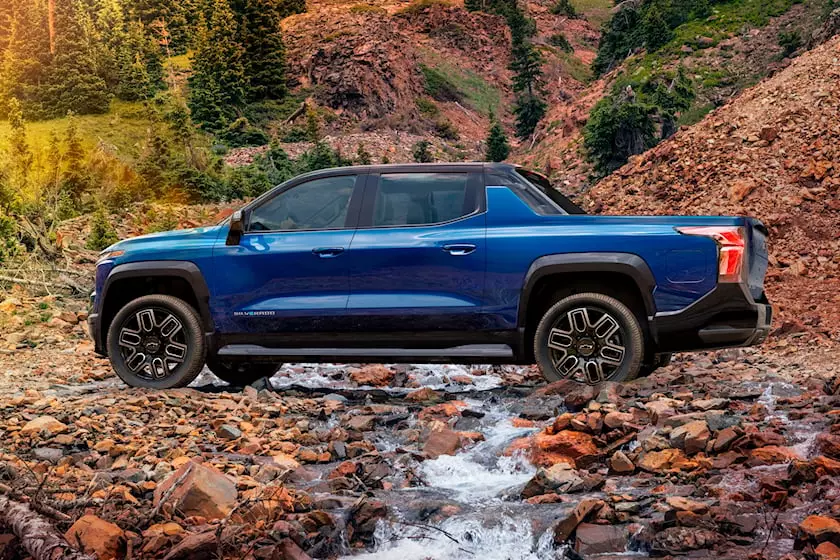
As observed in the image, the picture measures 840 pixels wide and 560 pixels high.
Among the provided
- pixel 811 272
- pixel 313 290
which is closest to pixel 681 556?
pixel 313 290

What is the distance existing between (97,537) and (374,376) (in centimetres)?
565

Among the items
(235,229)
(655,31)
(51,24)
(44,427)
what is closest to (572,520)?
(44,427)

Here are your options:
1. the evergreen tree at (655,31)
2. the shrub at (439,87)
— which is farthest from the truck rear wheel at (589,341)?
the shrub at (439,87)

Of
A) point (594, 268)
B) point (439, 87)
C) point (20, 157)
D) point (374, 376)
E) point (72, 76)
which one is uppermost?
point (439, 87)

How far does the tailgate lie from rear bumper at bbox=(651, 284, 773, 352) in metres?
0.15

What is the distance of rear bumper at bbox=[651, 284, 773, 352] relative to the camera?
6.59 meters

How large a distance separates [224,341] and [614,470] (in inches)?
147

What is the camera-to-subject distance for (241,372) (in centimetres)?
905

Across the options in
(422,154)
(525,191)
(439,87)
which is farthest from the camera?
(439,87)

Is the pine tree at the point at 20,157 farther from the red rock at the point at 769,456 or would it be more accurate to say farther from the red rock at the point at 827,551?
the red rock at the point at 827,551

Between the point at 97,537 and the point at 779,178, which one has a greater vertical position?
the point at 779,178

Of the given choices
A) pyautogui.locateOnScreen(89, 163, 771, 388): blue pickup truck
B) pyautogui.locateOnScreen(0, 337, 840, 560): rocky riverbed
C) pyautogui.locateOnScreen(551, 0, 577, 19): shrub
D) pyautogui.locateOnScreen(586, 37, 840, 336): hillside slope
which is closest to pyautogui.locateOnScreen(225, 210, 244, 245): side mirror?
pyautogui.locateOnScreen(89, 163, 771, 388): blue pickup truck

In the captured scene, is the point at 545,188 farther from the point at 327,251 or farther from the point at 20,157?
the point at 20,157

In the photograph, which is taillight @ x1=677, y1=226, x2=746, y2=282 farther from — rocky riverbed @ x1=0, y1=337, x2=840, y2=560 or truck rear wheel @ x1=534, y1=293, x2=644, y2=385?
rocky riverbed @ x1=0, y1=337, x2=840, y2=560
